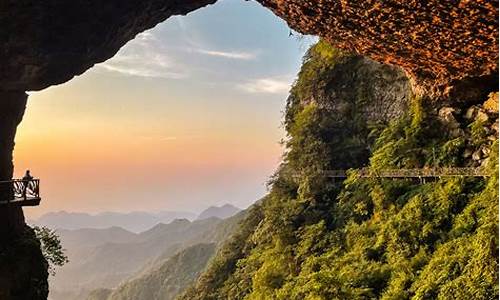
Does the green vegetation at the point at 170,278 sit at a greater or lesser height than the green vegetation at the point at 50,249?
lesser

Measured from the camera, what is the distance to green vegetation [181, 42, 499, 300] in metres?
11.0

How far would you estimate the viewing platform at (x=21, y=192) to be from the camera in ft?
42.7

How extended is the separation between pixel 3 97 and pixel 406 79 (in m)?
14.8

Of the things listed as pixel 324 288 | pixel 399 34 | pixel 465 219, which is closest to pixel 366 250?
pixel 324 288

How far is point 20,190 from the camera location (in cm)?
1330

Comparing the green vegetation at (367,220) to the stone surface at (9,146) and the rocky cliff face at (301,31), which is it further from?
the stone surface at (9,146)

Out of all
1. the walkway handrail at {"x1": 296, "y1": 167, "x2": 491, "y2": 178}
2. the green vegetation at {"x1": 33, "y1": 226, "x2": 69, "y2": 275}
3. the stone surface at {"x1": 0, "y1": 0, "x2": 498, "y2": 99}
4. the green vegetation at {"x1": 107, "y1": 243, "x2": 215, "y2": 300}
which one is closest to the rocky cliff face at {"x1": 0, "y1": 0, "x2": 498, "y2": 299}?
the stone surface at {"x1": 0, "y1": 0, "x2": 498, "y2": 99}

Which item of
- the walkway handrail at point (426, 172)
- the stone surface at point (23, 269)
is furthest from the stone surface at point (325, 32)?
the stone surface at point (23, 269)

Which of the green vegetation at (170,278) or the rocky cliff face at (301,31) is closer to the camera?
the rocky cliff face at (301,31)

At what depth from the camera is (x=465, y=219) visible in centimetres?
1190

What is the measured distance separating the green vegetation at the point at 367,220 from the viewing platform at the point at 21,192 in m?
8.34

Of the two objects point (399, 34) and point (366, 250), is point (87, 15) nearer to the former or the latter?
point (399, 34)

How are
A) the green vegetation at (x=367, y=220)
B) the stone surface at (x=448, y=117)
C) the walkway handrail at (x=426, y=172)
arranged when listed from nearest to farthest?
the green vegetation at (x=367, y=220), the walkway handrail at (x=426, y=172), the stone surface at (x=448, y=117)

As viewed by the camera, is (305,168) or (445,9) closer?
(445,9)
